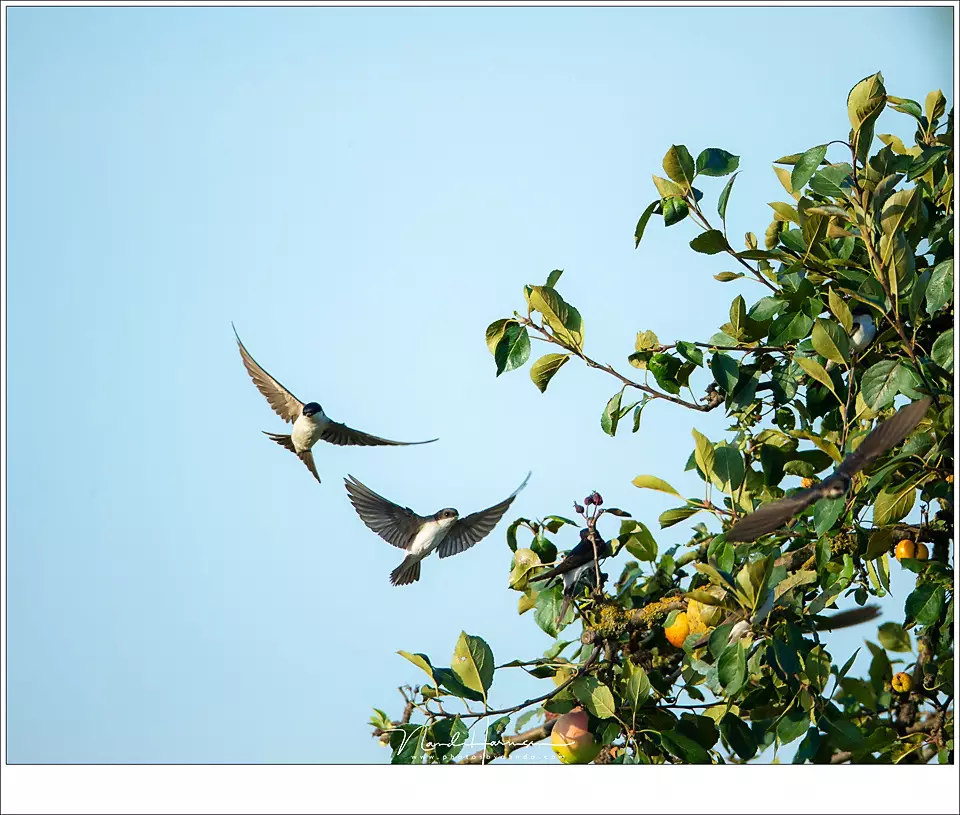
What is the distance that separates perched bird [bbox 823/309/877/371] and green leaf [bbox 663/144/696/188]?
0.26m

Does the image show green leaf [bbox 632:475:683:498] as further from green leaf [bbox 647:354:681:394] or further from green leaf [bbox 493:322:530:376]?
green leaf [bbox 493:322:530:376]

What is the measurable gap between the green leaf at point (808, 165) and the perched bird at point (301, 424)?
0.92m

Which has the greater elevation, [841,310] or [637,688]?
[841,310]

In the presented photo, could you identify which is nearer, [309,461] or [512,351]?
[512,351]

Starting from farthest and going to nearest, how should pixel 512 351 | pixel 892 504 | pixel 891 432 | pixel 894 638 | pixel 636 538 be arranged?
1. pixel 894 638
2. pixel 636 538
3. pixel 512 351
4. pixel 892 504
5. pixel 891 432

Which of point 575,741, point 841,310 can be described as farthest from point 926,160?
point 575,741

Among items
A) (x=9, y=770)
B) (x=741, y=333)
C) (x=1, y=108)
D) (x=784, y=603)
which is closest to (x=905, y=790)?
(x=784, y=603)

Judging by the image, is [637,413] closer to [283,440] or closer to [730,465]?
[730,465]

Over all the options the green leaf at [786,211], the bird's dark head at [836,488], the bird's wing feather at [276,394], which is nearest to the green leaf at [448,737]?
the bird's dark head at [836,488]

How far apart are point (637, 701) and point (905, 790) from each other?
0.33 meters

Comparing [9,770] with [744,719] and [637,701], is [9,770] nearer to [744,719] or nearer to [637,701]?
[637,701]

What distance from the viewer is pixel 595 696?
3.93 feet

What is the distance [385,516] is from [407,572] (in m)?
0.11

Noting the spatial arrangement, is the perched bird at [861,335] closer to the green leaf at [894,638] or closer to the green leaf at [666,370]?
the green leaf at [666,370]
